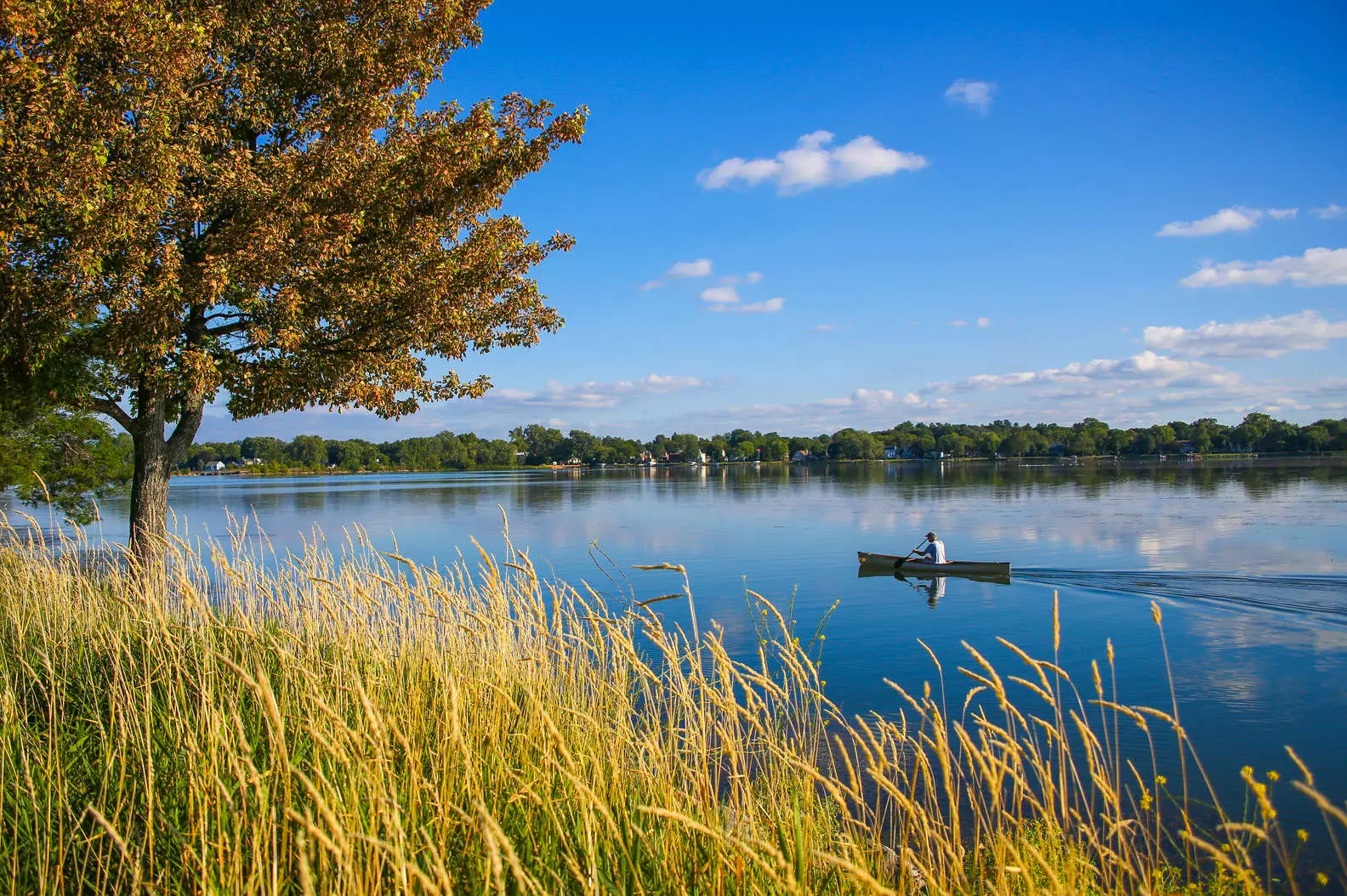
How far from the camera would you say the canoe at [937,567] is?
2433 centimetres

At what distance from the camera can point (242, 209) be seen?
10594 mm

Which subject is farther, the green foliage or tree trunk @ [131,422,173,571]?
the green foliage

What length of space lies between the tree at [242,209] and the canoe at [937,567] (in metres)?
16.5

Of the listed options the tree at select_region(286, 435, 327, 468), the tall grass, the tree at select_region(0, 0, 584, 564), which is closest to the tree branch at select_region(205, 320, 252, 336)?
the tree at select_region(0, 0, 584, 564)

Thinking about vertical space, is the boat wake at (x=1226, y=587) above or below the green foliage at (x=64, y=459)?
below

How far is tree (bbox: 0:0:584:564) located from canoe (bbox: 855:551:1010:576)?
1651cm

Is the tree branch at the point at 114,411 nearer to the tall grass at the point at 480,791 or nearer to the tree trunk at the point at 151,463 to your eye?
the tree trunk at the point at 151,463

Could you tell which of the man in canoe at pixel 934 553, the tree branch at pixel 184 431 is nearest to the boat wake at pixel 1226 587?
the man in canoe at pixel 934 553

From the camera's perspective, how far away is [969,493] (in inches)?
2539

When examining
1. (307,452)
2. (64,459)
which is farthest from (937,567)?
(307,452)

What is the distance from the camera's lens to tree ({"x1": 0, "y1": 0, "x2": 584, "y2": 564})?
898cm

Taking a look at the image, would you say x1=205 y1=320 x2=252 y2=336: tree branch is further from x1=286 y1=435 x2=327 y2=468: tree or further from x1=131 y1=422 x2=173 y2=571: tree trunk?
x1=286 y1=435 x2=327 y2=468: tree

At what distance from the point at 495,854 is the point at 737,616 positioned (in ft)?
58.2

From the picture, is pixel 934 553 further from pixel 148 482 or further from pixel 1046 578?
pixel 148 482
